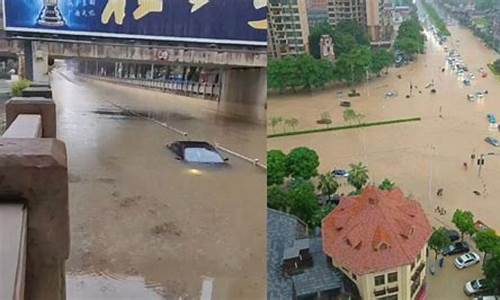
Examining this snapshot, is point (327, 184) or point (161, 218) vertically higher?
point (327, 184)

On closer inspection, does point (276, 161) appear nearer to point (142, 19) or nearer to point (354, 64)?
point (354, 64)

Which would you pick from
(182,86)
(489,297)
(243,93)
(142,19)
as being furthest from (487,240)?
(182,86)

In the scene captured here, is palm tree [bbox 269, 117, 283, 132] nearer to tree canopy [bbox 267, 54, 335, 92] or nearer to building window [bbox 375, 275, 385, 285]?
tree canopy [bbox 267, 54, 335, 92]

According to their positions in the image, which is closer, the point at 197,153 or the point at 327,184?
the point at 327,184

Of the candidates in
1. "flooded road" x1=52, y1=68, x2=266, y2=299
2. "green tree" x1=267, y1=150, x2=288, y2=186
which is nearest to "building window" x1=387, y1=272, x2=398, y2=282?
"green tree" x1=267, y1=150, x2=288, y2=186

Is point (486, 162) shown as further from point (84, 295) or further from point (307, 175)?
point (84, 295)

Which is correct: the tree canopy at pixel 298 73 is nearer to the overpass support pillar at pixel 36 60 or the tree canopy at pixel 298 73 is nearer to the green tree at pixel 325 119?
the green tree at pixel 325 119
